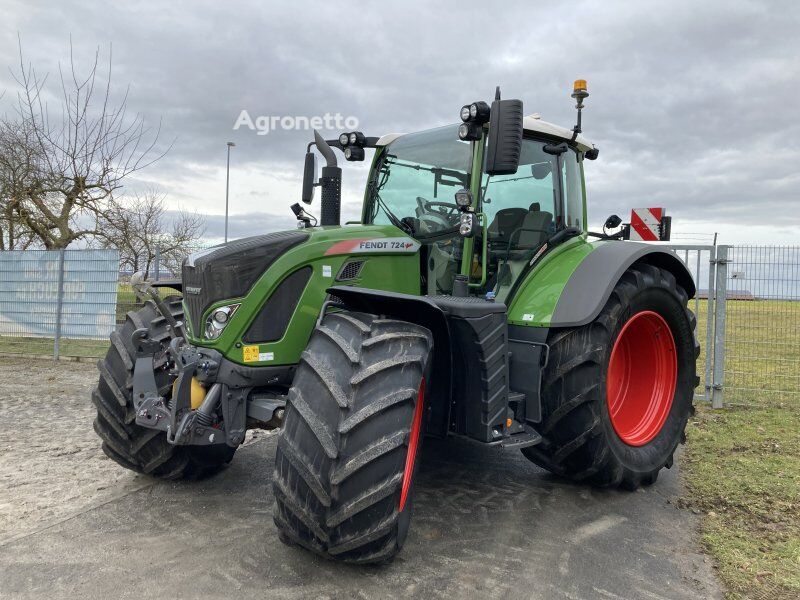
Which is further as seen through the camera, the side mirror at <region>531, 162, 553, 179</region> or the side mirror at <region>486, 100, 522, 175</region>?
the side mirror at <region>531, 162, 553, 179</region>

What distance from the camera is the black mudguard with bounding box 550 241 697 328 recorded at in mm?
3471

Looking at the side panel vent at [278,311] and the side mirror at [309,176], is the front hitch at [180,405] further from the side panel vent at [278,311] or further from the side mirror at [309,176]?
the side mirror at [309,176]

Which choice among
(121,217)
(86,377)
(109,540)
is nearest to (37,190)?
(121,217)

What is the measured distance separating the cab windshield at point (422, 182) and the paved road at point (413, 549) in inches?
67.6

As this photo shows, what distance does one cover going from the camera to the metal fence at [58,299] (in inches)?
368

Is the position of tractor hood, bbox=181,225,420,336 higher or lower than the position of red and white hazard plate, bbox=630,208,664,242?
lower

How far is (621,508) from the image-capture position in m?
3.68

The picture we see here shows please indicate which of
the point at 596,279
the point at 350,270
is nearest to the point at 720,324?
the point at 596,279

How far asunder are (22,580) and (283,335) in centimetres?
159

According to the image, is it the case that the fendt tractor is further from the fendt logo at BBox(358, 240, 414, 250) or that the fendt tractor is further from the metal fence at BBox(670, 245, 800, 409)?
the metal fence at BBox(670, 245, 800, 409)

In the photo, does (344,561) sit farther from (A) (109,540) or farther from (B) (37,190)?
(B) (37,190)

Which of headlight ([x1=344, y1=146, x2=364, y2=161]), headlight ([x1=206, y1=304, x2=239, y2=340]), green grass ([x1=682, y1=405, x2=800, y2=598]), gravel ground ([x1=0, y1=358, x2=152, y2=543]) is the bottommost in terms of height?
gravel ground ([x1=0, y1=358, x2=152, y2=543])

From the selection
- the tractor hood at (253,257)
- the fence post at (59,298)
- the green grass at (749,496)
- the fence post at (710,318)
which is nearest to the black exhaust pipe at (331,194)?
the tractor hood at (253,257)

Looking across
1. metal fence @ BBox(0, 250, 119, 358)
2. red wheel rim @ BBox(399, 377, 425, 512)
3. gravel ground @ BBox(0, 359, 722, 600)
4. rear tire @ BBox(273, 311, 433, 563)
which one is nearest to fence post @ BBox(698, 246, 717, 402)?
gravel ground @ BBox(0, 359, 722, 600)
